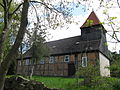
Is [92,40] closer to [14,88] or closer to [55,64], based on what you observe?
[55,64]

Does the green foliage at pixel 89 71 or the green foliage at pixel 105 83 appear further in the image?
the green foliage at pixel 89 71

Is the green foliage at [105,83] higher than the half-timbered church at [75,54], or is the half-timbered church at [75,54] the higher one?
the half-timbered church at [75,54]

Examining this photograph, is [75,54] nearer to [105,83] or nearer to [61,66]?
[61,66]

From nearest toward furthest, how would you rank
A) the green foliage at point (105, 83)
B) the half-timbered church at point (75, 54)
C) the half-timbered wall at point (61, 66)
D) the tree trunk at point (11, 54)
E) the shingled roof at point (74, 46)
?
the tree trunk at point (11, 54)
the green foliage at point (105, 83)
the half-timbered church at point (75, 54)
the half-timbered wall at point (61, 66)
the shingled roof at point (74, 46)

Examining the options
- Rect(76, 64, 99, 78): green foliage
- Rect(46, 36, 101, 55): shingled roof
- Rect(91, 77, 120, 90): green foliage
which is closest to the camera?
Rect(91, 77, 120, 90): green foliage

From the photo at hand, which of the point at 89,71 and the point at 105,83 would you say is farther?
the point at 89,71

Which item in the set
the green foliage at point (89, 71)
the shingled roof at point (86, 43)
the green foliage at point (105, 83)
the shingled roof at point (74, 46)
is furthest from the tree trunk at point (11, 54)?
the shingled roof at point (86, 43)

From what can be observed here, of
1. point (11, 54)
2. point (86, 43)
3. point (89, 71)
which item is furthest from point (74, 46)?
point (11, 54)

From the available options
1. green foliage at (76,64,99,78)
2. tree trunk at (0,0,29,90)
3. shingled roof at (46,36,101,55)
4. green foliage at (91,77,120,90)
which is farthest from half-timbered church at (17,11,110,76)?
tree trunk at (0,0,29,90)

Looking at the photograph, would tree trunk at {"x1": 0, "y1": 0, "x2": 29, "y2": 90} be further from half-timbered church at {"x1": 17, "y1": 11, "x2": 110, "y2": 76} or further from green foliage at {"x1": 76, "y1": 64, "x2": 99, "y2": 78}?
half-timbered church at {"x1": 17, "y1": 11, "x2": 110, "y2": 76}

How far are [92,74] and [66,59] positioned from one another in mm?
16393

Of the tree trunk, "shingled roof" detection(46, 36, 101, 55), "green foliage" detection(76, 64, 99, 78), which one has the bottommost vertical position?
"green foliage" detection(76, 64, 99, 78)

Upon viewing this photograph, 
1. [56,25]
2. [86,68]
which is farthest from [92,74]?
[56,25]

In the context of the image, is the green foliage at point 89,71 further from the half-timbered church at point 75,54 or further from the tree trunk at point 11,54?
the half-timbered church at point 75,54
